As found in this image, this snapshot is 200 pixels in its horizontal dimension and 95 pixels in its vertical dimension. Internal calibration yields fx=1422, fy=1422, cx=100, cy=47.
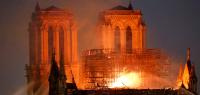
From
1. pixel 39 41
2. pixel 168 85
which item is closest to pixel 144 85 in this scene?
pixel 168 85

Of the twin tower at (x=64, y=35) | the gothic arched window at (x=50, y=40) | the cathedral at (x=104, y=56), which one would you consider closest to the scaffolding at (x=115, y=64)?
the cathedral at (x=104, y=56)

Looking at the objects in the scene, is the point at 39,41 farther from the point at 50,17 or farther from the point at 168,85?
the point at 168,85

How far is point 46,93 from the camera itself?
61.8 m

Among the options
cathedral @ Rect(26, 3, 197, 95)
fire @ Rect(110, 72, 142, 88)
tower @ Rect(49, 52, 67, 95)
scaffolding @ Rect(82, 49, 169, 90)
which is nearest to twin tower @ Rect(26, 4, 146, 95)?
cathedral @ Rect(26, 3, 197, 95)

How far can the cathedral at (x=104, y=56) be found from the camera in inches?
2448

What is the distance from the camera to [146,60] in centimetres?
6294

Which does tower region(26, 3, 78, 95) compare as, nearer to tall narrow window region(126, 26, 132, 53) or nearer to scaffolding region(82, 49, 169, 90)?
scaffolding region(82, 49, 169, 90)

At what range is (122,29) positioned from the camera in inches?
2505

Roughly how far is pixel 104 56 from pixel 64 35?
8.43 ft

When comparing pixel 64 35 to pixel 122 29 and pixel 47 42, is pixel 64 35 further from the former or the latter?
pixel 122 29

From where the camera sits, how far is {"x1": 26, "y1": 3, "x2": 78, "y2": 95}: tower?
6300 centimetres

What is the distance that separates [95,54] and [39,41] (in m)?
2.73

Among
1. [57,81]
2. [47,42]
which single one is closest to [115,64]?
[47,42]

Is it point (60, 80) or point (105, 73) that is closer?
point (60, 80)
